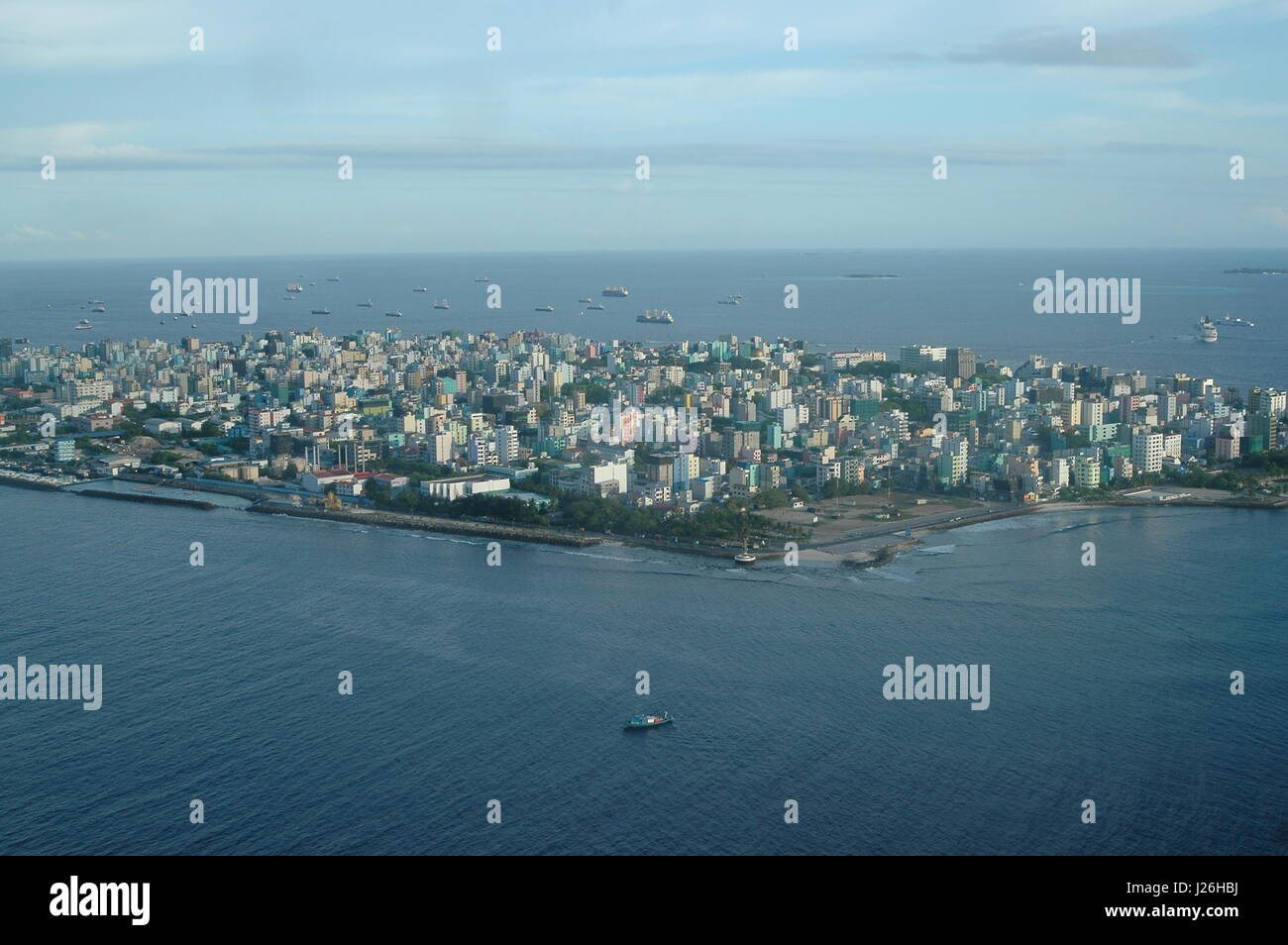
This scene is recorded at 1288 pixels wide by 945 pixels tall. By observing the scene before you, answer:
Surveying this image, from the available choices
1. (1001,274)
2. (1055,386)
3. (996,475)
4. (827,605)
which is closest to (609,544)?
(827,605)

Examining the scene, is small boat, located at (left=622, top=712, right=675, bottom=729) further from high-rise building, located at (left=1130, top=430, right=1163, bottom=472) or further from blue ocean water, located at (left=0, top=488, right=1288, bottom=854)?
high-rise building, located at (left=1130, top=430, right=1163, bottom=472)

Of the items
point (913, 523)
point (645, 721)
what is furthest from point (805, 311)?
point (645, 721)

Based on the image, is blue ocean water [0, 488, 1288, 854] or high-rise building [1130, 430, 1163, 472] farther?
high-rise building [1130, 430, 1163, 472]

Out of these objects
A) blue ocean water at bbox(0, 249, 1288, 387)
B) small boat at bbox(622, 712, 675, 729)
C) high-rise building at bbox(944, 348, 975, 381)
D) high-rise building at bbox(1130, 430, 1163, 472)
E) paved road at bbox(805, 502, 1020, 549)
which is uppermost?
blue ocean water at bbox(0, 249, 1288, 387)

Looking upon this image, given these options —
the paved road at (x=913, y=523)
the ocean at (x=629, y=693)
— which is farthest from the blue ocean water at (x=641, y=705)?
the paved road at (x=913, y=523)

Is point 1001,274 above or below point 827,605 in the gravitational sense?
above

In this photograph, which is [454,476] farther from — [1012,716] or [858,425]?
[1012,716]

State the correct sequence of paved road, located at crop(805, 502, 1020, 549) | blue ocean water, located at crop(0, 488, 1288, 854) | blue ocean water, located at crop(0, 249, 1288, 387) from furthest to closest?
1. blue ocean water, located at crop(0, 249, 1288, 387)
2. paved road, located at crop(805, 502, 1020, 549)
3. blue ocean water, located at crop(0, 488, 1288, 854)

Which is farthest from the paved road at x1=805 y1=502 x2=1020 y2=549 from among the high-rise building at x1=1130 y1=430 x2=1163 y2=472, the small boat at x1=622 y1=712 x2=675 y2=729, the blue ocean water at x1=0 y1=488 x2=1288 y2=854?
the small boat at x1=622 y1=712 x2=675 y2=729
